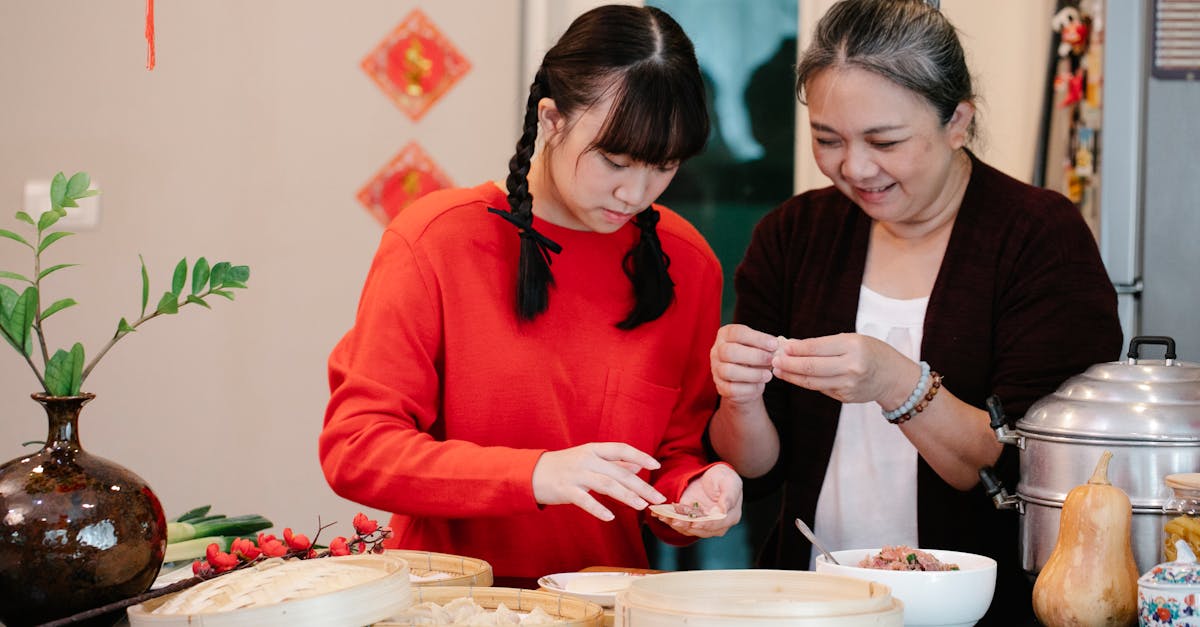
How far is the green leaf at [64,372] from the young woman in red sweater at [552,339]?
42 cm

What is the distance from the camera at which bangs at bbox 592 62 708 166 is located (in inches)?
61.4

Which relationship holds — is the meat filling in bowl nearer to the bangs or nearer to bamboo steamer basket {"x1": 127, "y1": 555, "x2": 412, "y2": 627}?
bamboo steamer basket {"x1": 127, "y1": 555, "x2": 412, "y2": 627}

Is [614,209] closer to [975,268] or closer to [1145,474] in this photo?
[975,268]

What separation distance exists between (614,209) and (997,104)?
1.74m

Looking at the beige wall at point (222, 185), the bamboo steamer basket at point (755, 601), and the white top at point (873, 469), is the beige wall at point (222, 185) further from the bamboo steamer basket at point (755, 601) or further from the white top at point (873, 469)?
the bamboo steamer basket at point (755, 601)

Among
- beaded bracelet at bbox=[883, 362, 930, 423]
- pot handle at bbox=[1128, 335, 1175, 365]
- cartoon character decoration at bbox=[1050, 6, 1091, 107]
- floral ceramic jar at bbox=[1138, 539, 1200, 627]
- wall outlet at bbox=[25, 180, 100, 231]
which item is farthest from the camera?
wall outlet at bbox=[25, 180, 100, 231]

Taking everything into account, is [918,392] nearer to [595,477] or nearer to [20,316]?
[595,477]

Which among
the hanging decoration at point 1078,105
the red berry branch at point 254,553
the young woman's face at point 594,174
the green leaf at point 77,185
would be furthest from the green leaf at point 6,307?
the hanging decoration at point 1078,105

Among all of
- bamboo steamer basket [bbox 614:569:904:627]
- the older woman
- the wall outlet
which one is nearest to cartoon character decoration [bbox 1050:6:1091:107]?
the older woman

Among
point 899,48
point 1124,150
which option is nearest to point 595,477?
point 899,48

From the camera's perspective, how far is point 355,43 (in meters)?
3.33

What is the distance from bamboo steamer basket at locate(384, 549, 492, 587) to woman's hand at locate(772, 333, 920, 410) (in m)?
0.49

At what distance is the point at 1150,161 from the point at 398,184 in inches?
73.9

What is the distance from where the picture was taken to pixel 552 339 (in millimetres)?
1714
